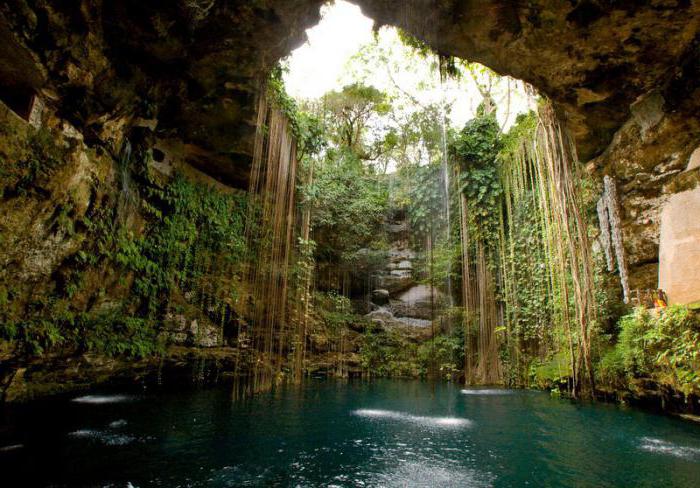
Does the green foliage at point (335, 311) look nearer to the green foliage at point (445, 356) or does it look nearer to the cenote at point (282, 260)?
the cenote at point (282, 260)

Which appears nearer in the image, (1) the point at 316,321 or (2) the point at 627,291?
(2) the point at 627,291

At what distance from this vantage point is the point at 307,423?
4.98 metres

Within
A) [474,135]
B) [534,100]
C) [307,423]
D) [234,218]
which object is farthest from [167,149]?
[474,135]

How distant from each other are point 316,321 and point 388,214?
5.91 m

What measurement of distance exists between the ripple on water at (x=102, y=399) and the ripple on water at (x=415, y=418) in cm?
394

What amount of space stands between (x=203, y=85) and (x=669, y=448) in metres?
8.42

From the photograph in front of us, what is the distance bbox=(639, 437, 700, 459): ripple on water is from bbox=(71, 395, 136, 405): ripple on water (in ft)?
24.0

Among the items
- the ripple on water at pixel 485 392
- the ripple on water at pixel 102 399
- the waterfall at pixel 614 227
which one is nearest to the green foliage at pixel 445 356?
the ripple on water at pixel 485 392

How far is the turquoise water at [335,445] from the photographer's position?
3.05 metres

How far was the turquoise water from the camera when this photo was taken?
3.05 metres

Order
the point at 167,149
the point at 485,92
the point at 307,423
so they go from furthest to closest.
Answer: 1. the point at 485,92
2. the point at 167,149
3. the point at 307,423

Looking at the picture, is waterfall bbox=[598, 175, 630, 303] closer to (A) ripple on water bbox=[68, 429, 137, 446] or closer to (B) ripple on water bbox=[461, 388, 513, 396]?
(B) ripple on water bbox=[461, 388, 513, 396]

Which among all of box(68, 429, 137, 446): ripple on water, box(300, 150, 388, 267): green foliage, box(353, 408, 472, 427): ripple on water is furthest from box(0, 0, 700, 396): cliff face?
box(300, 150, 388, 267): green foliage

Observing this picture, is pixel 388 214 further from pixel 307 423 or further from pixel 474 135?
pixel 307 423
